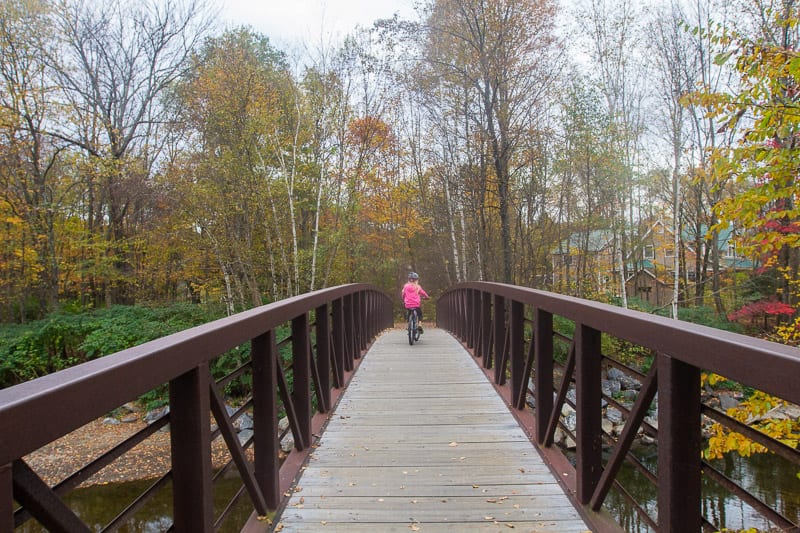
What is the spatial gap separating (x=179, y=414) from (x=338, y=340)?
3.52 m

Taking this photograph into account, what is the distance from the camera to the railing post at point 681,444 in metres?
1.64

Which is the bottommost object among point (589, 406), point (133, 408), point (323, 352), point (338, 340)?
point (133, 408)

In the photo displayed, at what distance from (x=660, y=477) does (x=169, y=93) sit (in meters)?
19.5

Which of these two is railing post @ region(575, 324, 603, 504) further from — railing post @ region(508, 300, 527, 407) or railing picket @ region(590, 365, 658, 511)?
railing post @ region(508, 300, 527, 407)

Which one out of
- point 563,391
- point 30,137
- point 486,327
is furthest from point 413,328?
point 30,137

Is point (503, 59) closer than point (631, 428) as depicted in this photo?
No

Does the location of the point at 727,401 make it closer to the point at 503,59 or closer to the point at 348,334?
the point at 503,59

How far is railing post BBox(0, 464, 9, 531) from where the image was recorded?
0.86 metres

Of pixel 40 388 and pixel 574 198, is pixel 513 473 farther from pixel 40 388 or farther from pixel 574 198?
pixel 574 198

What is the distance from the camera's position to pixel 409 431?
3.79 meters

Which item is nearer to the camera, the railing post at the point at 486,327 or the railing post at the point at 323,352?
the railing post at the point at 323,352

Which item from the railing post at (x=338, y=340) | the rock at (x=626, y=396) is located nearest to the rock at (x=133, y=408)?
the railing post at (x=338, y=340)

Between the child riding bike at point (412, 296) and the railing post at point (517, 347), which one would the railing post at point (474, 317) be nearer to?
the child riding bike at point (412, 296)

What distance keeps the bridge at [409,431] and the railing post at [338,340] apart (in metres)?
0.05
